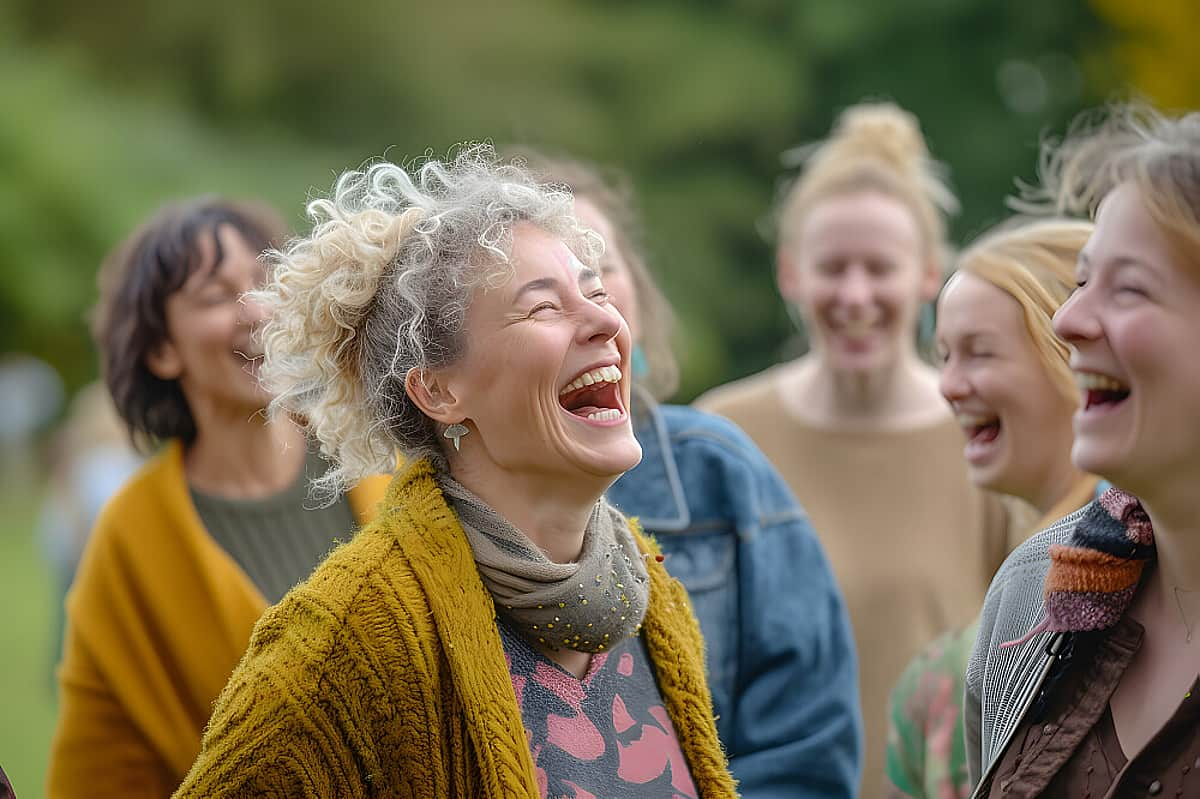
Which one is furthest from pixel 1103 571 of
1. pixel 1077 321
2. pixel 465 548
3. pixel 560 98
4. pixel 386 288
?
pixel 560 98

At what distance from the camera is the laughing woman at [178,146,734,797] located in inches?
85.7

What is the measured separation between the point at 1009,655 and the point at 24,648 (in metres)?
11.1

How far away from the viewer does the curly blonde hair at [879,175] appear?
441cm

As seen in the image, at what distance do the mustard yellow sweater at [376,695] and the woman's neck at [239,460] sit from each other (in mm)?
1535

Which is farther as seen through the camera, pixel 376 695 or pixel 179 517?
pixel 179 517

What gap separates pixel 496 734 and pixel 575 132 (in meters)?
12.2

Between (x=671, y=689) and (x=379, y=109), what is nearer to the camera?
(x=671, y=689)

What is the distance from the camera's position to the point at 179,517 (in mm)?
3588

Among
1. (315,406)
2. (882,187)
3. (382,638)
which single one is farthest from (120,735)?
(882,187)

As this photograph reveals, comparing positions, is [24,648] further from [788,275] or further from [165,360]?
[788,275]

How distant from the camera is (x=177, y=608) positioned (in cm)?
350

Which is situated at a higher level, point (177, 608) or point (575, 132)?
point (575, 132)

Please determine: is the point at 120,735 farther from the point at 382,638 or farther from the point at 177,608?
the point at 382,638

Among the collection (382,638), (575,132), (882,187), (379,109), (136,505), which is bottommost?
(382,638)
